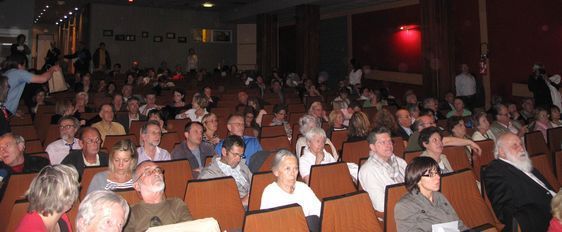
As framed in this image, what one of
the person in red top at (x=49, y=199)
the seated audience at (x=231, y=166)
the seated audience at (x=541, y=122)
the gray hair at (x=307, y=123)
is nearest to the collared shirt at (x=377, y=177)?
the seated audience at (x=231, y=166)

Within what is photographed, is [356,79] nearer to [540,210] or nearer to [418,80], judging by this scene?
[418,80]

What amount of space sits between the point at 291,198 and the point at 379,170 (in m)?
0.96

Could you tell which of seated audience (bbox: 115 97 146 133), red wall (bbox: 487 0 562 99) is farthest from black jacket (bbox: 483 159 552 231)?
red wall (bbox: 487 0 562 99)

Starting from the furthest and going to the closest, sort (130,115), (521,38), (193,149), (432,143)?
(521,38) < (130,115) < (193,149) < (432,143)

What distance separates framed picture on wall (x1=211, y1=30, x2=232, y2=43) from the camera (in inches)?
897

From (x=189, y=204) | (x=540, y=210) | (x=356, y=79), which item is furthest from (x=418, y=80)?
(x=189, y=204)

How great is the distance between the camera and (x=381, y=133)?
4.18m

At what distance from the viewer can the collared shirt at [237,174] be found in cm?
413

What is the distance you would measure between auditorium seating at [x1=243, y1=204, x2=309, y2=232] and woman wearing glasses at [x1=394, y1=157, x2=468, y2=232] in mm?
690

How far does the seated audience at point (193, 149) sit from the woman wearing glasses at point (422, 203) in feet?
8.19

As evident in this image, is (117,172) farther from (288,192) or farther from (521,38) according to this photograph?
(521,38)

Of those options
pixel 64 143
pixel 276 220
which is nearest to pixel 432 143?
pixel 276 220

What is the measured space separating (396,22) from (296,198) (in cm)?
1294

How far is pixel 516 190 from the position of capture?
3656 mm
